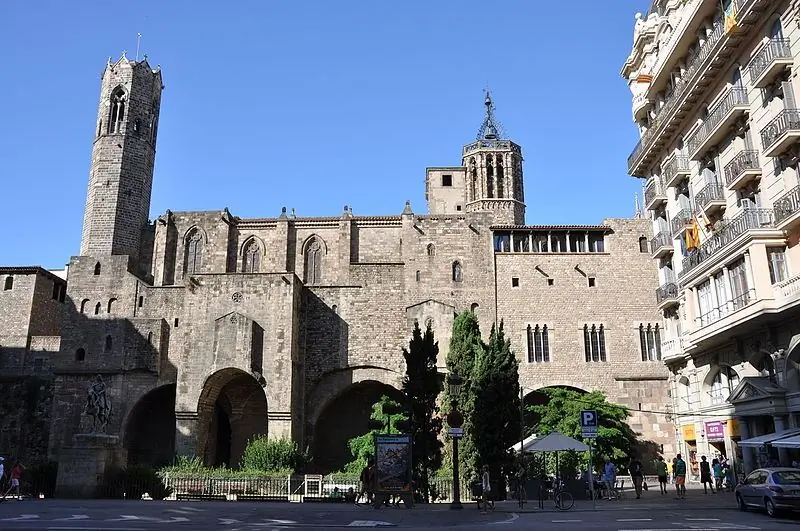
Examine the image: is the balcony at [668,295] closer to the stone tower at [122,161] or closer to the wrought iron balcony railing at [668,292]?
the wrought iron balcony railing at [668,292]

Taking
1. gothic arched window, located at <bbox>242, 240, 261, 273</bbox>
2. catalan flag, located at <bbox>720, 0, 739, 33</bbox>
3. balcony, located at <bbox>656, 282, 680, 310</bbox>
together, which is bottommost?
balcony, located at <bbox>656, 282, 680, 310</bbox>

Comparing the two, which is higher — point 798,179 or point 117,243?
point 117,243

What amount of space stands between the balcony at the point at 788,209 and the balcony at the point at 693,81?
613cm

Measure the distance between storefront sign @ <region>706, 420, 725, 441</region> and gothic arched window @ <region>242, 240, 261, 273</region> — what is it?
29.9 metres

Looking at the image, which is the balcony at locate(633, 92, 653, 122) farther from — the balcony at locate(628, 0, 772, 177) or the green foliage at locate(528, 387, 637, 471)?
the green foliage at locate(528, 387, 637, 471)

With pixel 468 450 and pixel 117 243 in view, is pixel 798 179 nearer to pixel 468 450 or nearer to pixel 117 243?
pixel 468 450

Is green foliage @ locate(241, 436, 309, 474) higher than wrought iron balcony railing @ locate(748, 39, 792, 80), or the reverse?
wrought iron balcony railing @ locate(748, 39, 792, 80)

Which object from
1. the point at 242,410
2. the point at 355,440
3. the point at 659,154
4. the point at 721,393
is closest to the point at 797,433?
the point at 721,393

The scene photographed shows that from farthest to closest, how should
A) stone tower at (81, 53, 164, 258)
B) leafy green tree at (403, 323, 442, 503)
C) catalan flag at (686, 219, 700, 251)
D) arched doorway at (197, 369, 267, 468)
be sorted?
1. stone tower at (81, 53, 164, 258)
2. arched doorway at (197, 369, 267, 468)
3. catalan flag at (686, 219, 700, 251)
4. leafy green tree at (403, 323, 442, 503)

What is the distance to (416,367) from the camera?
81.7 ft

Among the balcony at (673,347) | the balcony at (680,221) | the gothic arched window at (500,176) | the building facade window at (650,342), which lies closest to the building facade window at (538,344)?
the building facade window at (650,342)

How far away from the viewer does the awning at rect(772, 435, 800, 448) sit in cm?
1814

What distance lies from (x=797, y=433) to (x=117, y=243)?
1636 inches

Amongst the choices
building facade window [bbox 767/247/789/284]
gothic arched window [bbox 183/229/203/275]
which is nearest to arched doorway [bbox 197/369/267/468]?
gothic arched window [bbox 183/229/203/275]
